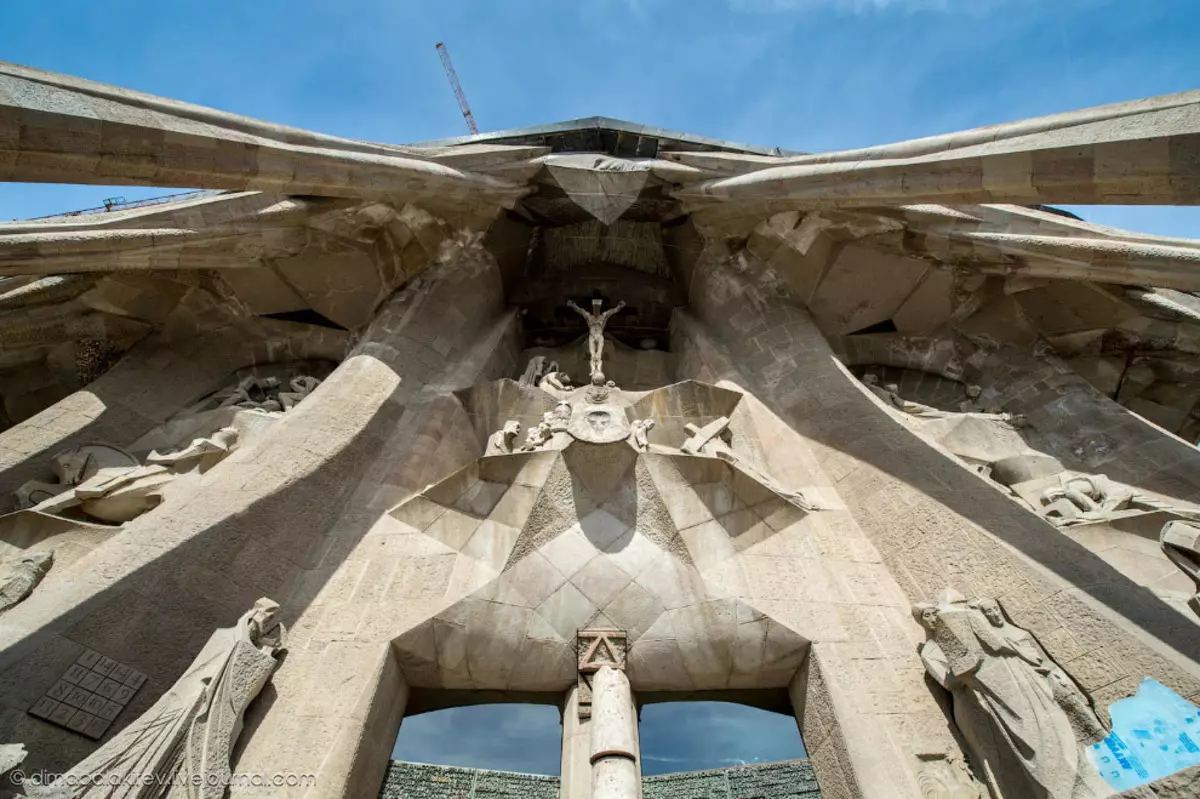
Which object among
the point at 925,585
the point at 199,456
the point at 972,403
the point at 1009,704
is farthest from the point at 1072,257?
the point at 199,456

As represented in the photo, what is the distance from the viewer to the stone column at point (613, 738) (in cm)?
455

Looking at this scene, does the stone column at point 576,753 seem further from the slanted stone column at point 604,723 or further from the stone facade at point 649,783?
the stone facade at point 649,783

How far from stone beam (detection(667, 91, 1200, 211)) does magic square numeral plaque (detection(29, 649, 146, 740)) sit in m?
7.39

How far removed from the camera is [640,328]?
12.9m

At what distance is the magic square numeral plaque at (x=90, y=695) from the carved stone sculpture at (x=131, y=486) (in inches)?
85.0

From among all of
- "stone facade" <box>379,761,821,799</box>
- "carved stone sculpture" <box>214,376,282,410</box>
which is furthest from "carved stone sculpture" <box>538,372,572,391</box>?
"stone facade" <box>379,761,821,799</box>

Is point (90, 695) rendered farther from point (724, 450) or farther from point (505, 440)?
point (724, 450)

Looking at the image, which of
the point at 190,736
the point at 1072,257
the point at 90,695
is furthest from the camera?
the point at 1072,257

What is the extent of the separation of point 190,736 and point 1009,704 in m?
5.03

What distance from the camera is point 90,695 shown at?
164 inches

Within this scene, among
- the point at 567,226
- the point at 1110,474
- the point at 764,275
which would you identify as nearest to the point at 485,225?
the point at 567,226

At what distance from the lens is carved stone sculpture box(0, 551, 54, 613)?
4.77 meters

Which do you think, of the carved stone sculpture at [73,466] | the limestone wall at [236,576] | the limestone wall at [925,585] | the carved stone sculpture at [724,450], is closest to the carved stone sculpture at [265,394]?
the limestone wall at [236,576]

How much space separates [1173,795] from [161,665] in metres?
6.04
